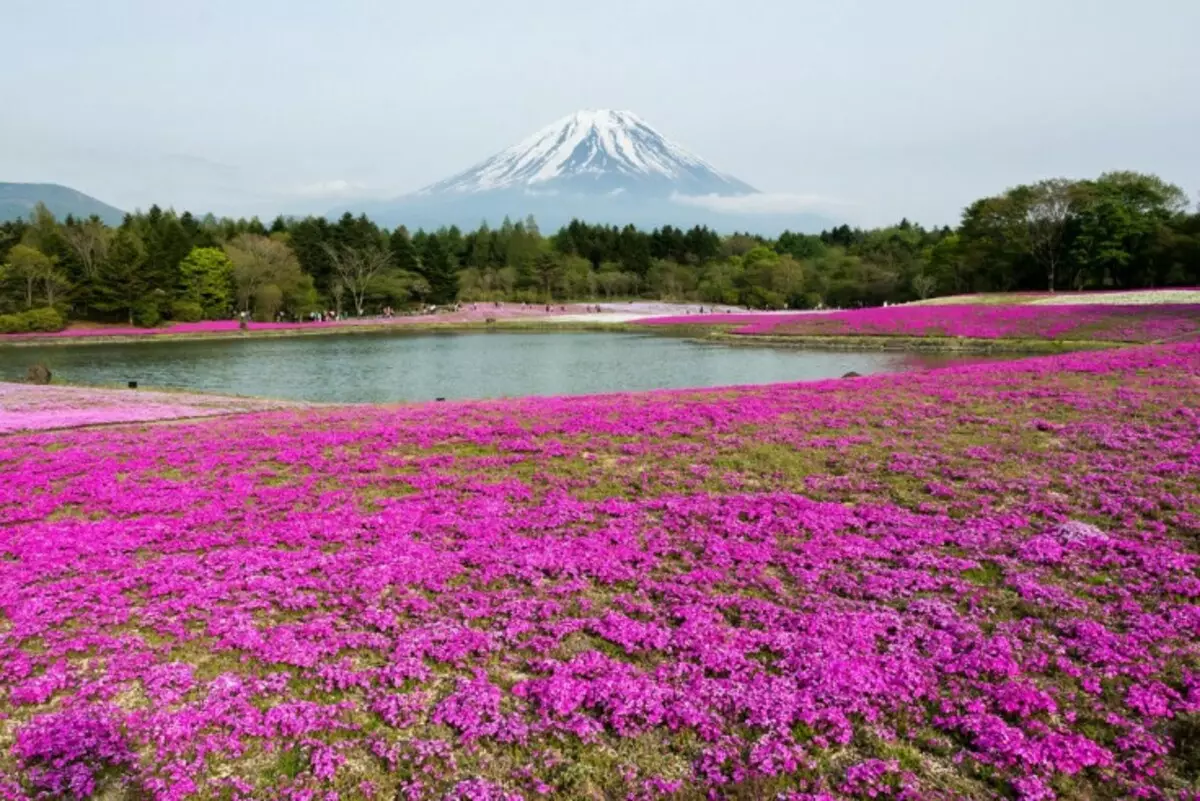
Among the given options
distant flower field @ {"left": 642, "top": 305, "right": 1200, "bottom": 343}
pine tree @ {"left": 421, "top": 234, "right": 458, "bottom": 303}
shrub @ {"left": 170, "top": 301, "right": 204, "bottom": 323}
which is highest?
pine tree @ {"left": 421, "top": 234, "right": 458, "bottom": 303}

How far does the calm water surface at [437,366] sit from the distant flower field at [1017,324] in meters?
8.84

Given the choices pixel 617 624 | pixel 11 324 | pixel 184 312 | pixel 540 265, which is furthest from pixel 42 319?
pixel 617 624

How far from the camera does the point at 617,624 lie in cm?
684

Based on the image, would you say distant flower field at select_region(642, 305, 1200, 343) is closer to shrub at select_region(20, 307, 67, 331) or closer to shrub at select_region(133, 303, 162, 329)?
shrub at select_region(133, 303, 162, 329)

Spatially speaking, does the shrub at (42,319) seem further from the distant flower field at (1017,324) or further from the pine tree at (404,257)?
the distant flower field at (1017,324)

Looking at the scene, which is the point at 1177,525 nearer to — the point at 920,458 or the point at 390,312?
the point at 920,458

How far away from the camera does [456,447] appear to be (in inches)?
593

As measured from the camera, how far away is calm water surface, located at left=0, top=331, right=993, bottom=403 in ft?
111

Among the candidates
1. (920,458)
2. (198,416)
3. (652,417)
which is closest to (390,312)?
(198,416)

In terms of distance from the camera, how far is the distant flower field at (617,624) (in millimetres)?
4930

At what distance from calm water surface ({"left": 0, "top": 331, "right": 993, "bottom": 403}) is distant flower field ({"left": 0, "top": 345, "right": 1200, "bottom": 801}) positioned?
18.6 metres

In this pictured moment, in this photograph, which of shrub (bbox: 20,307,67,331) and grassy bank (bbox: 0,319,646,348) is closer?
grassy bank (bbox: 0,319,646,348)

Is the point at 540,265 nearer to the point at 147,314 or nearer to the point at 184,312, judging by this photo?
the point at 184,312

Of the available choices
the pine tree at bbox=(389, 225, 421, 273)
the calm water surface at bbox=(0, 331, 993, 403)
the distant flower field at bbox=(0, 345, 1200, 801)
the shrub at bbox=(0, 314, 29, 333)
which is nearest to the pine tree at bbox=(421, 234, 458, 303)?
the pine tree at bbox=(389, 225, 421, 273)
